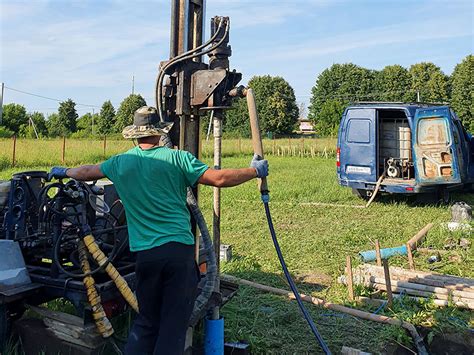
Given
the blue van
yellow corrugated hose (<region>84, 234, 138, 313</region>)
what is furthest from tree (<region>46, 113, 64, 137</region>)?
yellow corrugated hose (<region>84, 234, 138, 313</region>)

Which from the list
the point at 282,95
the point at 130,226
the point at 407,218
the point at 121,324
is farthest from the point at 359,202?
the point at 282,95

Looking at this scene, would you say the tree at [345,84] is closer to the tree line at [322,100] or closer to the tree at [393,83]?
the tree line at [322,100]

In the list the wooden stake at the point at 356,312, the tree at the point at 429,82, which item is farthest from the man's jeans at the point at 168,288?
the tree at the point at 429,82

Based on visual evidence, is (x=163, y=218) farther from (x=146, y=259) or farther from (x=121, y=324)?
(x=121, y=324)

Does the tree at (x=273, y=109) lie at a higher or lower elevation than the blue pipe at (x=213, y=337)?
higher

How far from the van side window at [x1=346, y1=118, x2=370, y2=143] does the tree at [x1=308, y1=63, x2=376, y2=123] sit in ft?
167

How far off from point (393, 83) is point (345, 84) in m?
5.79

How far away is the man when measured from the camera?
3088 millimetres

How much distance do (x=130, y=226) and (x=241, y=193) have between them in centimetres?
928

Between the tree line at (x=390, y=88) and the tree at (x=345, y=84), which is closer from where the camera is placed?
the tree line at (x=390, y=88)

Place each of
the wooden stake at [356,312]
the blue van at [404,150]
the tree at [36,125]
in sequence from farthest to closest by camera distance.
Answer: the tree at [36,125]
the blue van at [404,150]
the wooden stake at [356,312]

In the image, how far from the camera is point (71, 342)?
3447 mm

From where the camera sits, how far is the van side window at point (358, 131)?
10695mm

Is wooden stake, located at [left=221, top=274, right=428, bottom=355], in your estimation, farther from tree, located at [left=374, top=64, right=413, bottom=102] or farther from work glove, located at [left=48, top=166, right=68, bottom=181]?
tree, located at [left=374, top=64, right=413, bottom=102]
